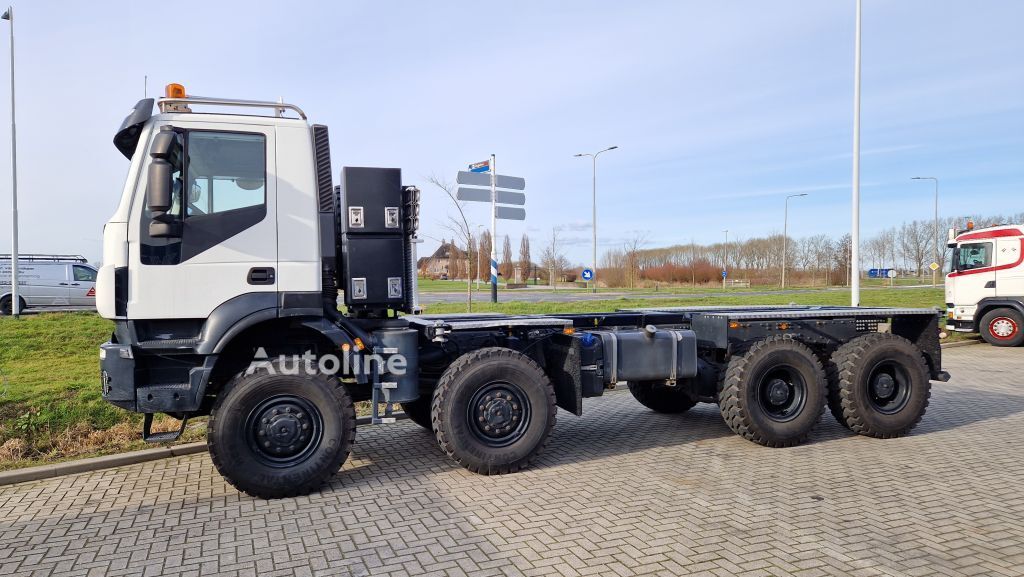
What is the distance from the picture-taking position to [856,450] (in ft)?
22.8

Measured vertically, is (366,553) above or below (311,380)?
below

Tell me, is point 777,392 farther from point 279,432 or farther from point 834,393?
point 279,432

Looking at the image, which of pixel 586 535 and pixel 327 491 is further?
pixel 327 491

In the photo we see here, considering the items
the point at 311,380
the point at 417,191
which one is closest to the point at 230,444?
the point at 311,380

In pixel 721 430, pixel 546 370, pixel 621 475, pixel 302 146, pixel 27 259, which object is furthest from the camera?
pixel 27 259

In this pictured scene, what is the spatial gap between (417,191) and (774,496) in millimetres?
4104

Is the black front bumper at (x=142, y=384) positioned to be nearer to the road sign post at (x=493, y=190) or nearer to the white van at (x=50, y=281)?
the road sign post at (x=493, y=190)

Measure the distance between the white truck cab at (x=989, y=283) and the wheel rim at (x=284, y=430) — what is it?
56.1 feet

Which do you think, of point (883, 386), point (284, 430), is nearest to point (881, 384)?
point (883, 386)

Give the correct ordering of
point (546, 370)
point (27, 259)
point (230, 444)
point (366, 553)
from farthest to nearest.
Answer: point (27, 259)
point (546, 370)
point (230, 444)
point (366, 553)

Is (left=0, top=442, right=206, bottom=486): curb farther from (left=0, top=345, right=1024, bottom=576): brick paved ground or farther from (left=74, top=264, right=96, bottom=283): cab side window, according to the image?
(left=74, top=264, right=96, bottom=283): cab side window

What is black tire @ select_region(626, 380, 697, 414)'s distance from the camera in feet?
28.4

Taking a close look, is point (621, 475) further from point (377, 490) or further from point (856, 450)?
point (856, 450)

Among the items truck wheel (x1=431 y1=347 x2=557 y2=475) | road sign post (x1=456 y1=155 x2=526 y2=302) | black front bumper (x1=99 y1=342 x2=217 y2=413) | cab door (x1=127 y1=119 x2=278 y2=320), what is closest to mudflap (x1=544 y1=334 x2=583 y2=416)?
truck wheel (x1=431 y1=347 x2=557 y2=475)
